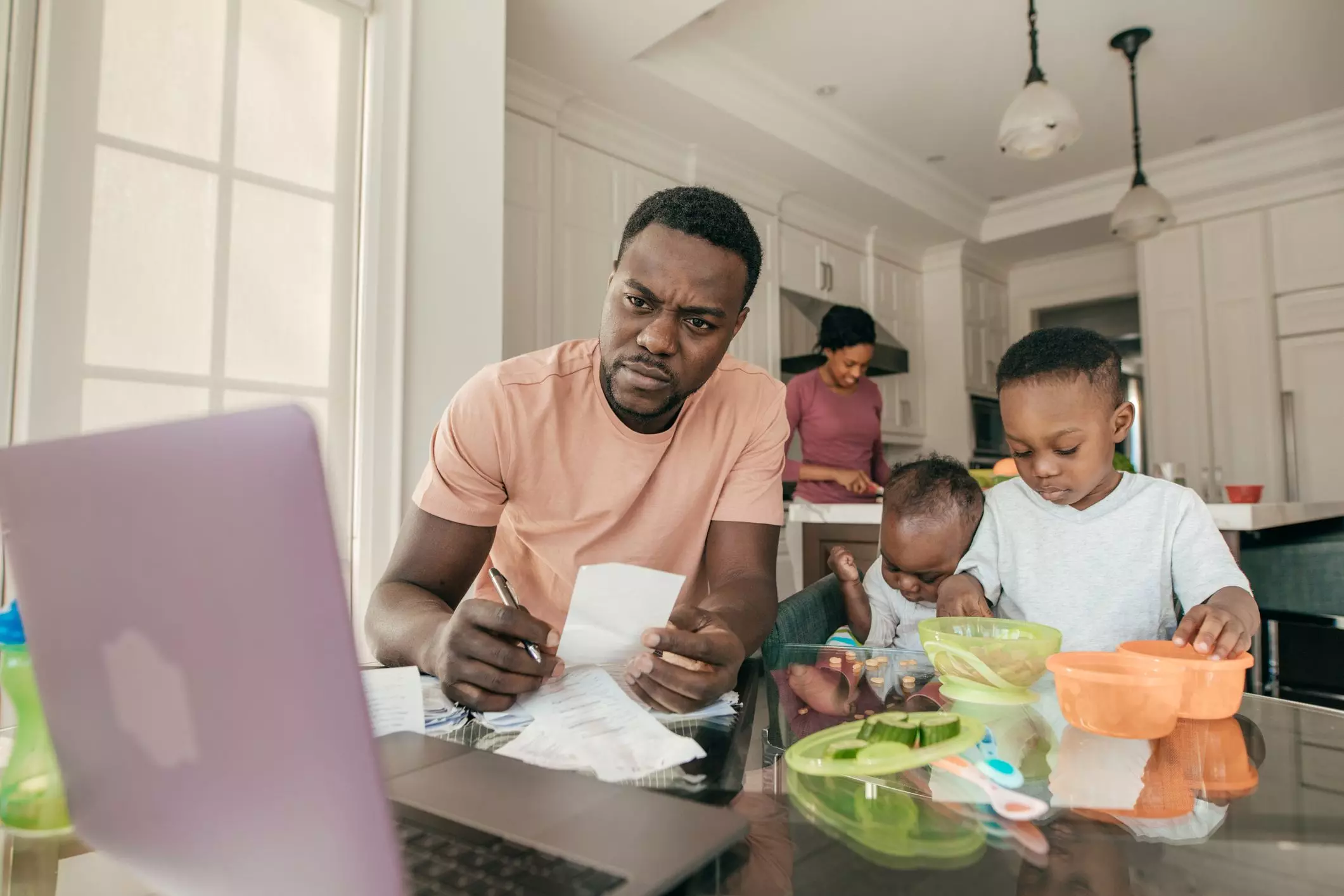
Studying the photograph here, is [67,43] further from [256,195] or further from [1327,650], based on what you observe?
[1327,650]

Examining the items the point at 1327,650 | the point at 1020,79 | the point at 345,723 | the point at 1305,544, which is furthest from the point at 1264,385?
the point at 345,723

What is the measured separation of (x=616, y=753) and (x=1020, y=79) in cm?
400

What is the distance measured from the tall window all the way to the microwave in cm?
446

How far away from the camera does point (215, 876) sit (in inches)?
15.3

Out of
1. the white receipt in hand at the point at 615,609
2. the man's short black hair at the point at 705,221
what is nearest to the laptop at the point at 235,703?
Result: the white receipt in hand at the point at 615,609

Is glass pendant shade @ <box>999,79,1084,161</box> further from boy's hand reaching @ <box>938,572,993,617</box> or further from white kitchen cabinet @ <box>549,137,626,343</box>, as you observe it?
boy's hand reaching @ <box>938,572,993,617</box>

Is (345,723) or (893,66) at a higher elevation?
(893,66)

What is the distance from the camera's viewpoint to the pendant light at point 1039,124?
2535 millimetres

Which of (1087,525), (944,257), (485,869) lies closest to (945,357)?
(944,257)

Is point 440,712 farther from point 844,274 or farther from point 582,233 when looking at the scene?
point 844,274

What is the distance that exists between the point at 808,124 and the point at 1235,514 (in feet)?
9.32

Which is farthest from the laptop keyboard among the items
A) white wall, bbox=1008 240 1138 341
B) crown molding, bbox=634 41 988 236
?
white wall, bbox=1008 240 1138 341

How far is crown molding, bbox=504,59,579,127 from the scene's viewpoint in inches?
120

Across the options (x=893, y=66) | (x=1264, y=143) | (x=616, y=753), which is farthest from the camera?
(x=1264, y=143)
